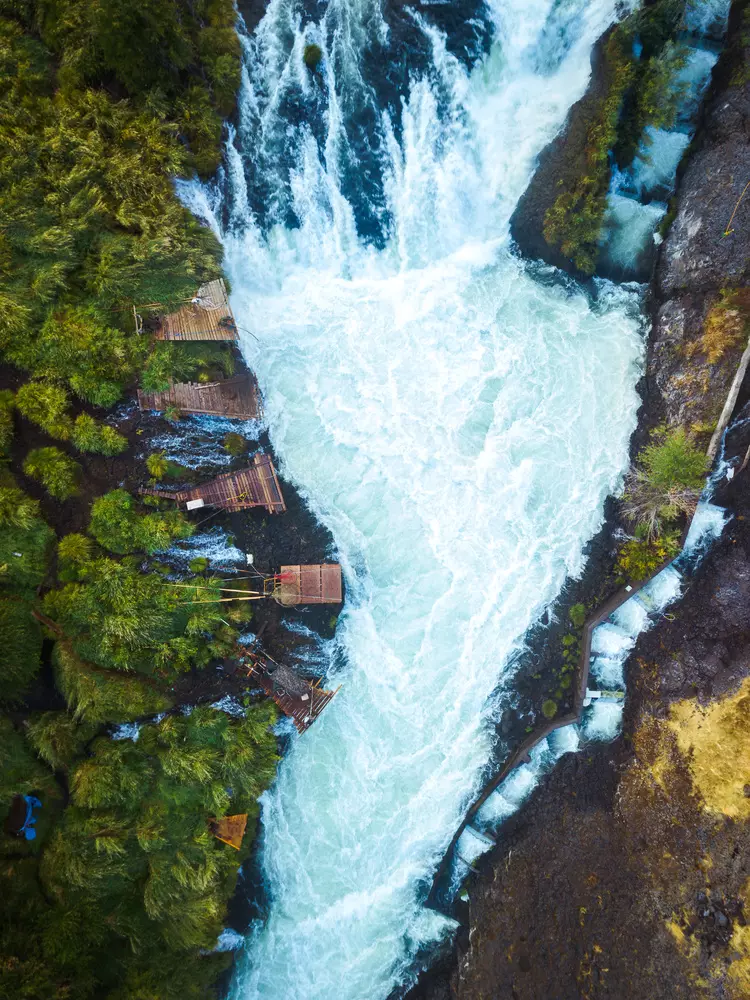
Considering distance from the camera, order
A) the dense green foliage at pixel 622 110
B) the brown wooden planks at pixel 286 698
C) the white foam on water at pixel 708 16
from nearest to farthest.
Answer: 1. the dense green foliage at pixel 622 110
2. the white foam on water at pixel 708 16
3. the brown wooden planks at pixel 286 698

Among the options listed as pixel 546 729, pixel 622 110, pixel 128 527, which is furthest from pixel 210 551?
pixel 622 110

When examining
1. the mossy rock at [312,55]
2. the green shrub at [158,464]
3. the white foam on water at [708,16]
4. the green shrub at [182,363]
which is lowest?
the green shrub at [158,464]

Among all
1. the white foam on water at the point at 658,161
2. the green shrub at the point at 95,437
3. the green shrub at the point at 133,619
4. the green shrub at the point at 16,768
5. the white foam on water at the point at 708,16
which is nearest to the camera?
the green shrub at the point at 16,768

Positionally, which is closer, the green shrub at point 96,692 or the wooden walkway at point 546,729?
the green shrub at point 96,692

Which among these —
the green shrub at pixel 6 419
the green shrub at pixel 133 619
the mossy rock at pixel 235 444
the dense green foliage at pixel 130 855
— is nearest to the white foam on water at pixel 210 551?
the green shrub at pixel 133 619

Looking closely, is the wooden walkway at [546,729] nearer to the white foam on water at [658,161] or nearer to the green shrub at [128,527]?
the white foam on water at [658,161]

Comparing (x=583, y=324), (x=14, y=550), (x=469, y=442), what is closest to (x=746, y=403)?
(x=583, y=324)

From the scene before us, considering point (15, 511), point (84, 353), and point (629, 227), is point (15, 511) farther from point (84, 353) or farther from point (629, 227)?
point (629, 227)

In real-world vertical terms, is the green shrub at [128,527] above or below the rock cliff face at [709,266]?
below
